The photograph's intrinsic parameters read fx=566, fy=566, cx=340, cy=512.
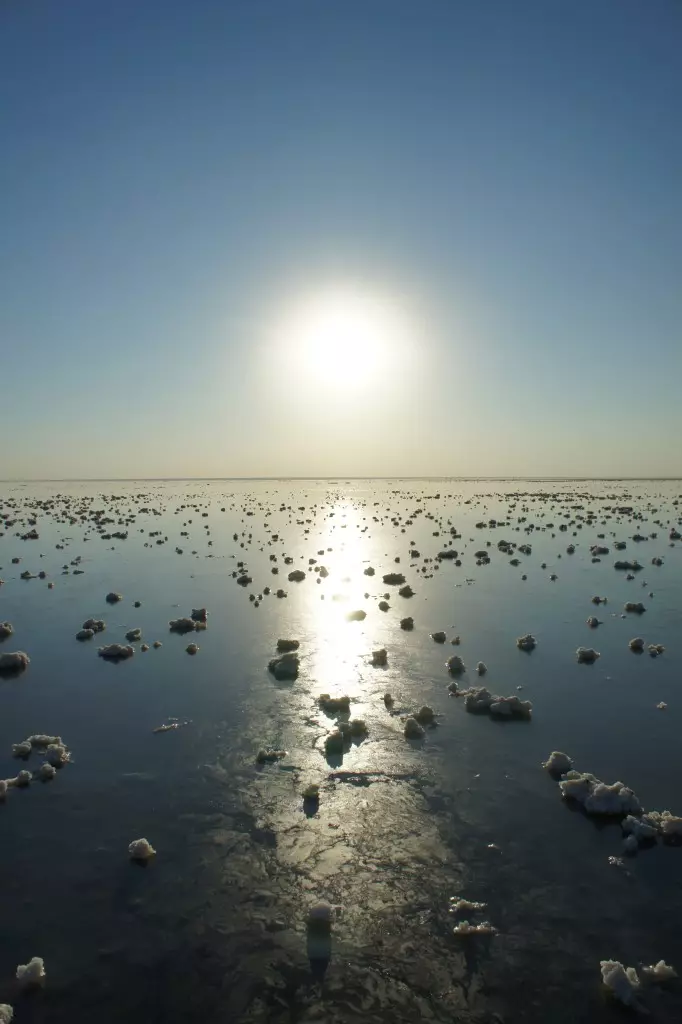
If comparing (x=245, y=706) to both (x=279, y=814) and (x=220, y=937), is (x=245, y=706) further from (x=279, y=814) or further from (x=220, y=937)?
(x=220, y=937)

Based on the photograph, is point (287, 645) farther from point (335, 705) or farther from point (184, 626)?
point (335, 705)

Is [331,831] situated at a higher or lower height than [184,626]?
lower

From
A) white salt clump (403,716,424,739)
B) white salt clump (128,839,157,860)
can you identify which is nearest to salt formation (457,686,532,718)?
white salt clump (403,716,424,739)

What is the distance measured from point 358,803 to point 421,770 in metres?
1.77

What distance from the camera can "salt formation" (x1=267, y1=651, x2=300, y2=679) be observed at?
1723 cm

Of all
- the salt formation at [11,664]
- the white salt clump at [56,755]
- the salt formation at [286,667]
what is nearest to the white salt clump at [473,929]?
the white salt clump at [56,755]

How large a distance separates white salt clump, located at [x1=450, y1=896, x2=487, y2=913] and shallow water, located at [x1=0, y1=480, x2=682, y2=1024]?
0.44ft

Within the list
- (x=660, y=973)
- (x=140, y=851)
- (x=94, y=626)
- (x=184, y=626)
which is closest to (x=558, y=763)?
Result: (x=660, y=973)

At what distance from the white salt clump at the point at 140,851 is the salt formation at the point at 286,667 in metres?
8.09

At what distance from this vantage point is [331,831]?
32.0 ft

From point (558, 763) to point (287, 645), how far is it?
10283 mm

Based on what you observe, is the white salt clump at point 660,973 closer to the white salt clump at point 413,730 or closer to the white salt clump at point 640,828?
the white salt clump at point 640,828

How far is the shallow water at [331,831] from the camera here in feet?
23.0

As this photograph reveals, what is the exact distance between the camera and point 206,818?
10195mm
